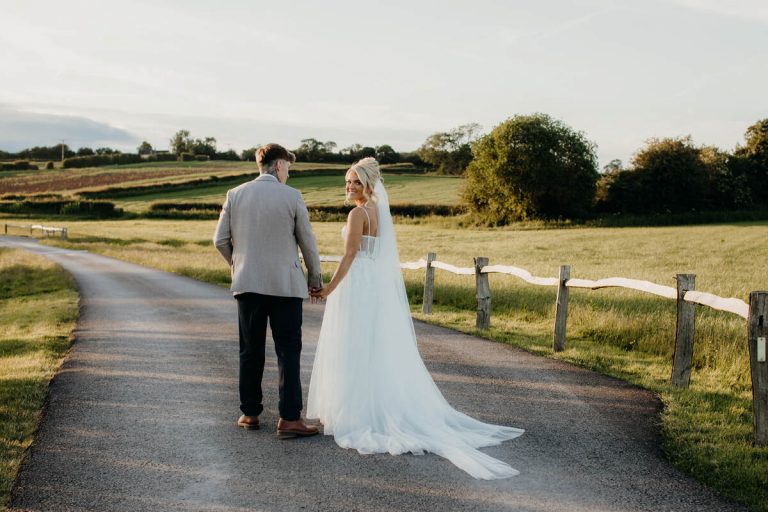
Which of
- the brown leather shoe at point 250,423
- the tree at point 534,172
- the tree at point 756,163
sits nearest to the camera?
the brown leather shoe at point 250,423

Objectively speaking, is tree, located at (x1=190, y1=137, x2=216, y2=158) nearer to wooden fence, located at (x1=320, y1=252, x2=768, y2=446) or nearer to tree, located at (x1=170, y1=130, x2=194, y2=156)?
tree, located at (x1=170, y1=130, x2=194, y2=156)

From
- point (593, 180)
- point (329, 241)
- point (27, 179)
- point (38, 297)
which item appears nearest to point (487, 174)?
point (593, 180)

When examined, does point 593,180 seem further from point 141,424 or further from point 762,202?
point 141,424

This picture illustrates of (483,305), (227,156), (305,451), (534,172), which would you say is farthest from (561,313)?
(227,156)

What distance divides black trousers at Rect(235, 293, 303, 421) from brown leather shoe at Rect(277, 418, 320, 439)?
0.04 meters

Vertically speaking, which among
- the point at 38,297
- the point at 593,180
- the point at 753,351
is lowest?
the point at 38,297

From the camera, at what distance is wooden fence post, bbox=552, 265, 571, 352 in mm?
10047

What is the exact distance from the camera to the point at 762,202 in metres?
60.3

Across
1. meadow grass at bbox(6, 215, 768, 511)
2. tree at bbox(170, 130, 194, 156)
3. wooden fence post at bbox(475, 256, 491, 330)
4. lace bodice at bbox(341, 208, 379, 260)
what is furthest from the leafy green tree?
lace bodice at bbox(341, 208, 379, 260)

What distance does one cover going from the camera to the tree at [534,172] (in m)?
54.8

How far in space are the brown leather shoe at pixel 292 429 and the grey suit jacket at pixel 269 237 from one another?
1.07 m

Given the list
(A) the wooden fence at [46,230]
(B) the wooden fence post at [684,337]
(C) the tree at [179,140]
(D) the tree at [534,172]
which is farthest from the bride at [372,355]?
(C) the tree at [179,140]

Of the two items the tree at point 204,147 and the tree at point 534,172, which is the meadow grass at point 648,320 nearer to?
the tree at point 534,172

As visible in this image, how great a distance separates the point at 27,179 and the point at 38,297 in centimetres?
8788
